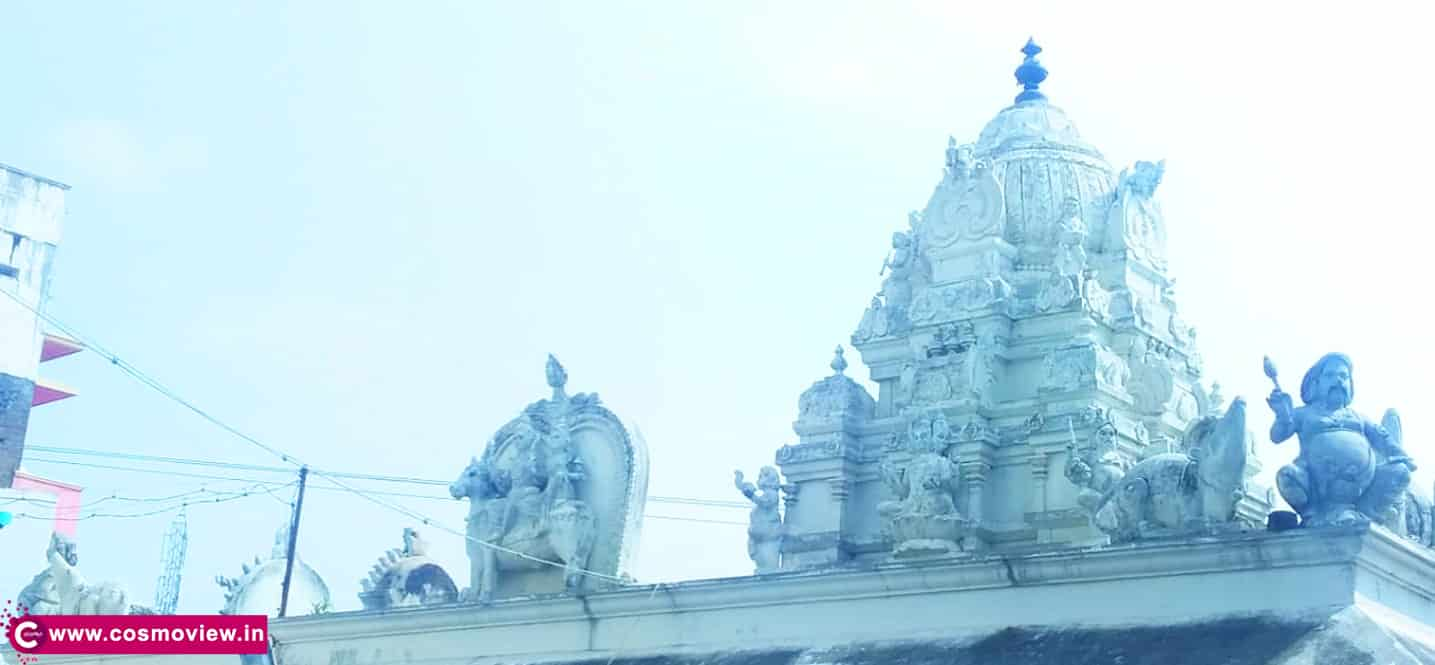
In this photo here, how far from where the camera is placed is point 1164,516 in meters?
17.6

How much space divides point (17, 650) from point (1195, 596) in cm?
1345

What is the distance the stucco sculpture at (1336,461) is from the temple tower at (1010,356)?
536 inches

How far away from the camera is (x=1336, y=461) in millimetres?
13812

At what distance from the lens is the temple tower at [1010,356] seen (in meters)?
29.3

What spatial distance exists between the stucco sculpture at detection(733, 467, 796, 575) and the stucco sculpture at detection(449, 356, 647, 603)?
1147cm

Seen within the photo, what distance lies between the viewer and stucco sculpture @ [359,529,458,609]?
66.4 ft

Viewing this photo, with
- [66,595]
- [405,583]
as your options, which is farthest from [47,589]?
[405,583]

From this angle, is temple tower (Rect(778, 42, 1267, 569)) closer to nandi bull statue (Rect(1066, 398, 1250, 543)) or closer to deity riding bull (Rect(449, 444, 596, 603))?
nandi bull statue (Rect(1066, 398, 1250, 543))

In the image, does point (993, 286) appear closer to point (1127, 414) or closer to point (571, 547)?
point (1127, 414)

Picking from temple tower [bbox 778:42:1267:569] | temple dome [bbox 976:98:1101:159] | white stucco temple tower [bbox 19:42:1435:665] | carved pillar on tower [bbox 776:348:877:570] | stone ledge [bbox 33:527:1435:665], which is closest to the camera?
stone ledge [bbox 33:527:1435:665]

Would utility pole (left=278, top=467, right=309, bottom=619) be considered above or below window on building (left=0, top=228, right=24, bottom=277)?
below

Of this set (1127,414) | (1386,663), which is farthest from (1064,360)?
(1386,663)

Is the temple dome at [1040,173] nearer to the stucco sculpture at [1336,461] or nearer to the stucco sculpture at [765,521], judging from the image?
the stucco sculpture at [765,521]

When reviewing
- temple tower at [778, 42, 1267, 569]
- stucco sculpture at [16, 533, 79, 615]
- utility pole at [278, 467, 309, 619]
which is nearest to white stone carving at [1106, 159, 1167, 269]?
temple tower at [778, 42, 1267, 569]
